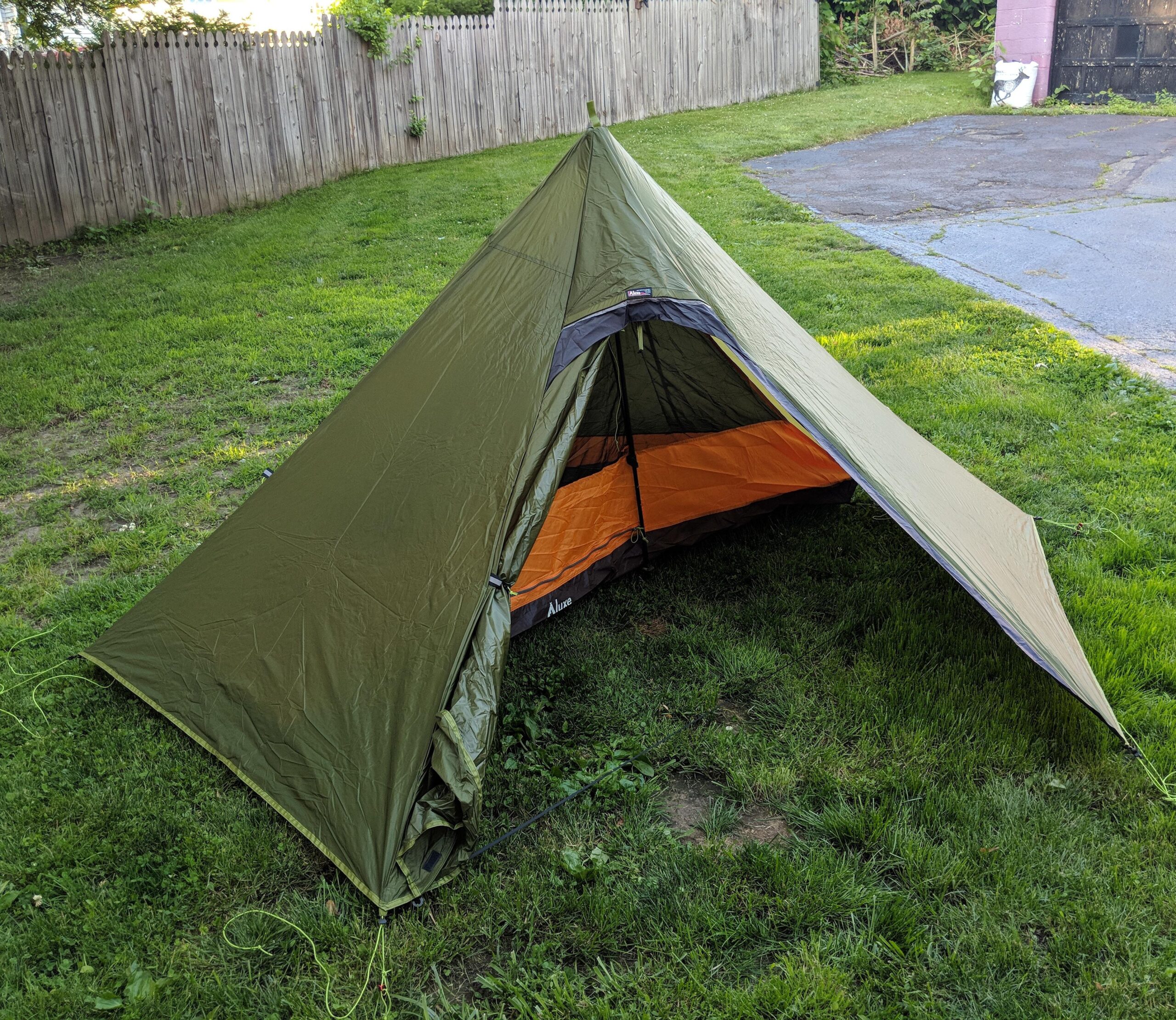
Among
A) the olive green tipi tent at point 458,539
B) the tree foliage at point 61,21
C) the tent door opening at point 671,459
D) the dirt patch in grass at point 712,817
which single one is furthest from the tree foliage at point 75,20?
the dirt patch in grass at point 712,817

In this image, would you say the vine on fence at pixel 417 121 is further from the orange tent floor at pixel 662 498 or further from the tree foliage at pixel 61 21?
the orange tent floor at pixel 662 498

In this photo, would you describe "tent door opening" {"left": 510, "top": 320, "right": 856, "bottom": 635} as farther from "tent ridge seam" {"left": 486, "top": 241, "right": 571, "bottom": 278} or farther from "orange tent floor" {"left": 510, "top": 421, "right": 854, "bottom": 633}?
"tent ridge seam" {"left": 486, "top": 241, "right": 571, "bottom": 278}

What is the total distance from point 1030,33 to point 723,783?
15.2m

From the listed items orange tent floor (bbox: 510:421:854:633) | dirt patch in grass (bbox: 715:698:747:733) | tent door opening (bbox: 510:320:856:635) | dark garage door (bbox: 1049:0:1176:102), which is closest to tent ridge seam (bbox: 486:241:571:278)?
tent door opening (bbox: 510:320:856:635)

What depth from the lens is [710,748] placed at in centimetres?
282

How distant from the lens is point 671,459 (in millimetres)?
4031

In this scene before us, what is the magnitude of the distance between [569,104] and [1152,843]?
12914mm

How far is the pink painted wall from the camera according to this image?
45.0 feet

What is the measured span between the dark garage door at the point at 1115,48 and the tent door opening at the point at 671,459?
13.3 m

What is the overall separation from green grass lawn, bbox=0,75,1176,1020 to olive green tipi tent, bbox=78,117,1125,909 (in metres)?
0.17

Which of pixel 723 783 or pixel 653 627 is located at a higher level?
pixel 653 627

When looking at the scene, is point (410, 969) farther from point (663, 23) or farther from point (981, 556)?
point (663, 23)

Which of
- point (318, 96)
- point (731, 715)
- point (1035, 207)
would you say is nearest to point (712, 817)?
point (731, 715)

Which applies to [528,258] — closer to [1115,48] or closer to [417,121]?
[417,121]
